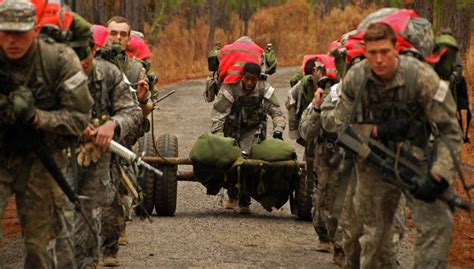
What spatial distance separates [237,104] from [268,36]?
44741 millimetres

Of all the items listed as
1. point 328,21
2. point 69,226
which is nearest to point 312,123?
point 69,226

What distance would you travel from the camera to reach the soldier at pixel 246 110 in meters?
12.8

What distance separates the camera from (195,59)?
4247cm

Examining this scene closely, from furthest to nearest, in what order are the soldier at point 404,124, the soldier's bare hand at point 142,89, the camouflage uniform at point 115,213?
the soldier's bare hand at point 142,89, the camouflage uniform at point 115,213, the soldier at point 404,124

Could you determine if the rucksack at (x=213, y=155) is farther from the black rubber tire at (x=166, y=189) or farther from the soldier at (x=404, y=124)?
the soldier at (x=404, y=124)

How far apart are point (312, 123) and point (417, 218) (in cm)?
296

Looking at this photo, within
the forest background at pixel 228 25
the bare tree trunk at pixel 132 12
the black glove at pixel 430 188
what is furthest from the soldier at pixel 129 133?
the bare tree trunk at pixel 132 12

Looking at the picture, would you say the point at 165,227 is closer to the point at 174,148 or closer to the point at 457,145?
the point at 174,148

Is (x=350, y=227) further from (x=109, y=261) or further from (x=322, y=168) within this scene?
(x=109, y=261)

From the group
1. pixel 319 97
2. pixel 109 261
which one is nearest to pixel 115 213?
pixel 109 261

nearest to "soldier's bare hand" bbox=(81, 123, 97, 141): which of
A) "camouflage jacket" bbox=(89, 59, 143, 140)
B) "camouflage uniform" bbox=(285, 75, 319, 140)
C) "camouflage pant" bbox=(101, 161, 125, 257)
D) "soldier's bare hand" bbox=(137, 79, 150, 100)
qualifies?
"camouflage jacket" bbox=(89, 59, 143, 140)

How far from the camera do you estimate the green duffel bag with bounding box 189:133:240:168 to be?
12133mm

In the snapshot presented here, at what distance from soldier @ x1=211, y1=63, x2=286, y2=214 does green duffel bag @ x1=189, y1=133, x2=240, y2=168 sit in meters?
0.51

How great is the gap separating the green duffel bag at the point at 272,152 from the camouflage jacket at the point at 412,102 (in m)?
4.79
